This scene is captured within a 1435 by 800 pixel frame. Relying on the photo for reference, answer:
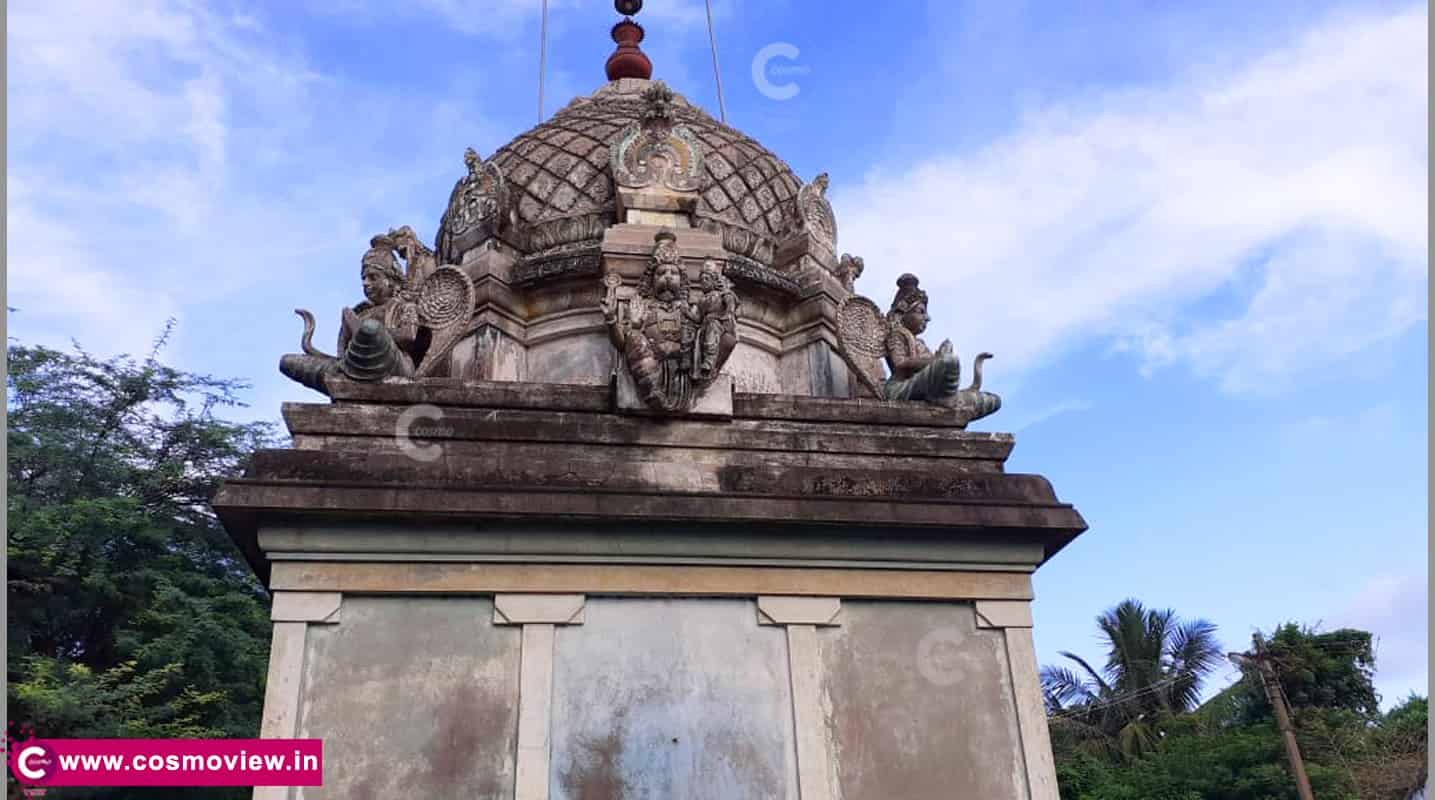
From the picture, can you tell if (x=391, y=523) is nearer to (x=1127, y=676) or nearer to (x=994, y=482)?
(x=994, y=482)

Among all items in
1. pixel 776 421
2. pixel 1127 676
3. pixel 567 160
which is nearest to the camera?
pixel 776 421

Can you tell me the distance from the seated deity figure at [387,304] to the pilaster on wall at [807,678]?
13.4 ft

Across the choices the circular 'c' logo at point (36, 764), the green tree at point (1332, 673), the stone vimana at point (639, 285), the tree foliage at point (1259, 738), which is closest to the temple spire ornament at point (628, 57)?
the stone vimana at point (639, 285)

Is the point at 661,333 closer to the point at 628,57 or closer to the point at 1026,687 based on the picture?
the point at 1026,687

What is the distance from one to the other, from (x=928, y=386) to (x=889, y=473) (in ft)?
4.50

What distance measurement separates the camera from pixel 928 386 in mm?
9719

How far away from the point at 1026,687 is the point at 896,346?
3743 millimetres

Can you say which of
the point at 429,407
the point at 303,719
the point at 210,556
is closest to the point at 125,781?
the point at 303,719

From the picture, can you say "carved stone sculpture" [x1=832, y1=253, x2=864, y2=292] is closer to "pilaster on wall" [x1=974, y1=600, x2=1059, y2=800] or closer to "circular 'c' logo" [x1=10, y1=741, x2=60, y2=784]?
"pilaster on wall" [x1=974, y1=600, x2=1059, y2=800]

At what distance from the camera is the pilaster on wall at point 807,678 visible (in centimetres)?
745

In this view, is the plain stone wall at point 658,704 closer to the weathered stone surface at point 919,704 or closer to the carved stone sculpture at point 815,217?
the weathered stone surface at point 919,704

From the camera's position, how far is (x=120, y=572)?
19.3m

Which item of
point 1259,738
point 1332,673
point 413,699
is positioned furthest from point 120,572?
point 1332,673

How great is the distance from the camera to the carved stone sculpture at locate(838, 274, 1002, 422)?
397 inches
